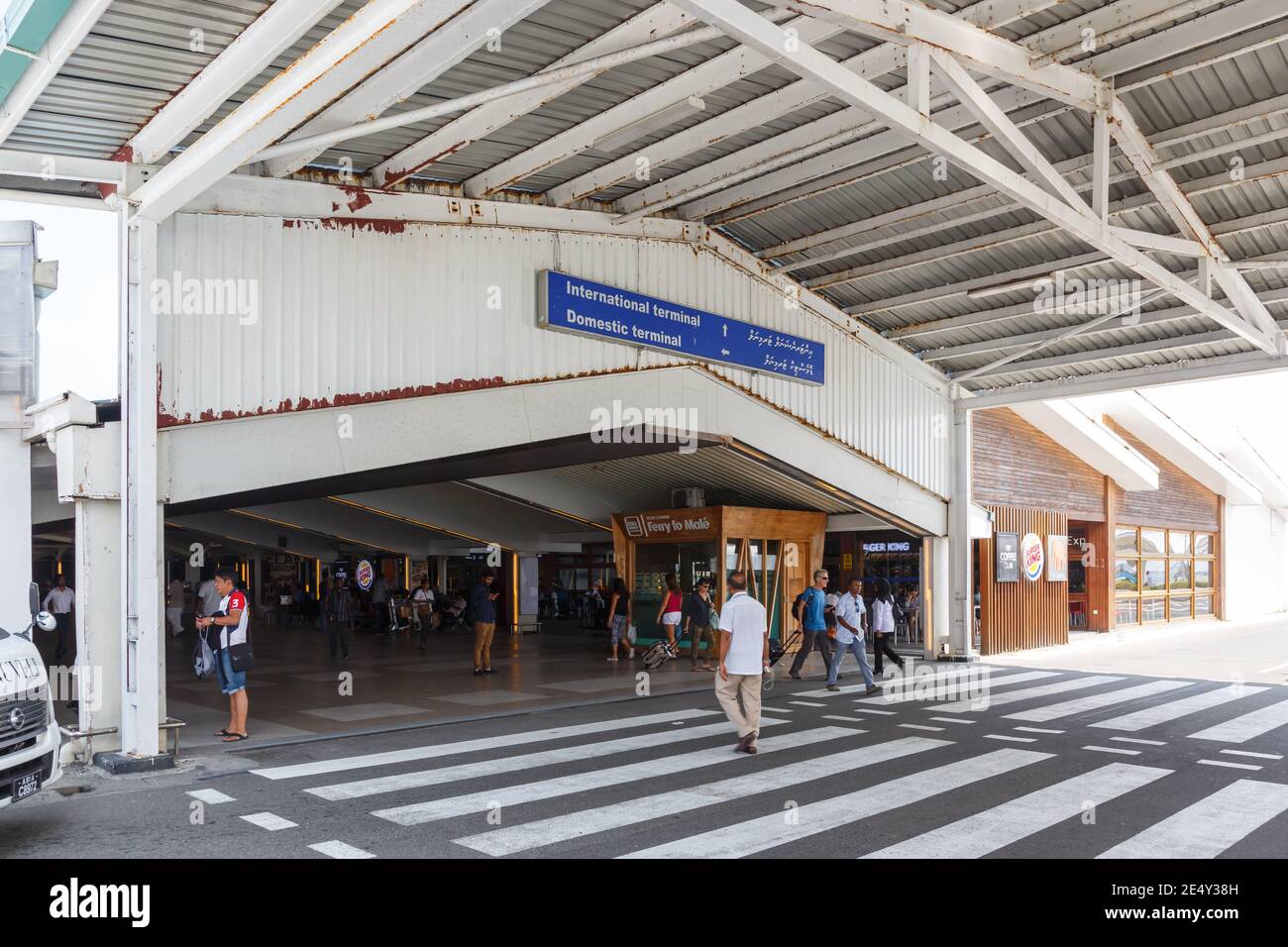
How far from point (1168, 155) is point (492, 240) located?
811 cm

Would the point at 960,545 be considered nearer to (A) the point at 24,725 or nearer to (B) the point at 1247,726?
(B) the point at 1247,726

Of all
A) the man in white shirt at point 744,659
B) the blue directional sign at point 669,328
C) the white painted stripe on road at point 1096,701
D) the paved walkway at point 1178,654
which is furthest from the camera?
the paved walkway at point 1178,654

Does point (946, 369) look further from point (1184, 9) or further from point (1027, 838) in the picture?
point (1027, 838)

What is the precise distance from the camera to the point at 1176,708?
13016 millimetres

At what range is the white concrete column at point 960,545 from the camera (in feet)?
64.5

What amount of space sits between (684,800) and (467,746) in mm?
3143

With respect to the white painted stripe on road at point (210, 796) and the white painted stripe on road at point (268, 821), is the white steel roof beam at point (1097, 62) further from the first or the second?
the white painted stripe on road at point (210, 796)

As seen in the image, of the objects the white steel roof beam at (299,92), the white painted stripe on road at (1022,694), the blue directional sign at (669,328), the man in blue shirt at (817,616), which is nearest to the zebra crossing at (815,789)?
the white painted stripe on road at (1022,694)

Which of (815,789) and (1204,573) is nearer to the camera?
(815,789)

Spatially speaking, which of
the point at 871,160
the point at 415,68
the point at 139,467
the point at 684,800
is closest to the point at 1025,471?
the point at 871,160

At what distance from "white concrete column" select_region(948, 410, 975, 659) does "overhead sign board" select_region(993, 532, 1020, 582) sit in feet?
4.18

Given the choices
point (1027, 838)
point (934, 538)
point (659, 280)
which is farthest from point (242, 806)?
→ point (934, 538)

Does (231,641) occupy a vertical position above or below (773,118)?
below

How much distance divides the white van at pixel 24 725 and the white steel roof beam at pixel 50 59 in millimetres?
4421
